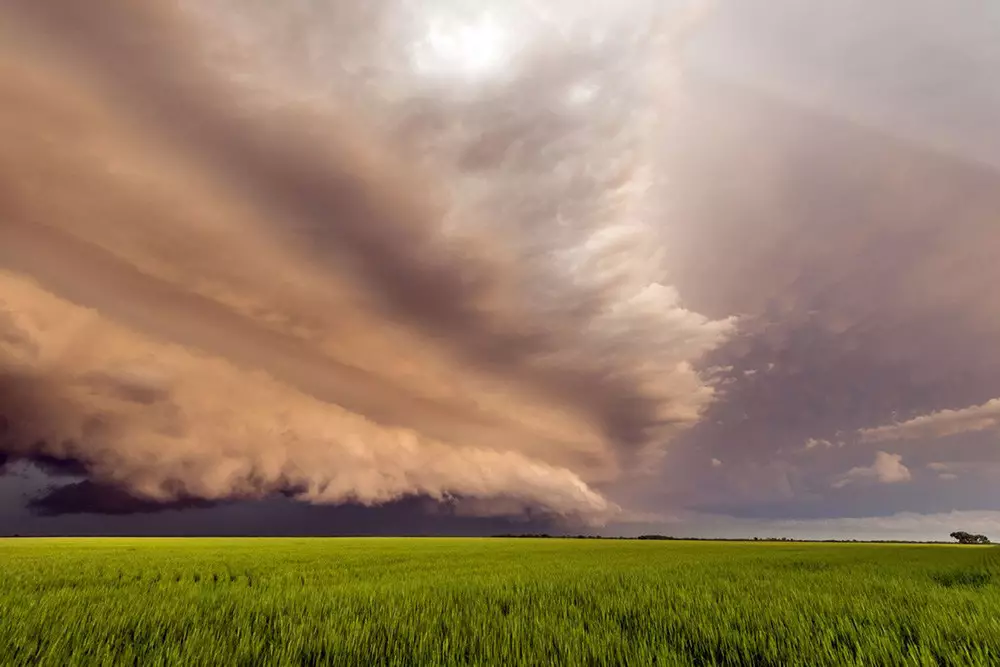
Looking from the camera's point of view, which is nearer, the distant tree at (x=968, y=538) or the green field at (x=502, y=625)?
the green field at (x=502, y=625)

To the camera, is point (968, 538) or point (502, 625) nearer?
point (502, 625)

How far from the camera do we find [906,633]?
6.70 meters

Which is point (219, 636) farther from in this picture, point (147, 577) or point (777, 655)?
point (147, 577)

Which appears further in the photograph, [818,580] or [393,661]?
[818,580]

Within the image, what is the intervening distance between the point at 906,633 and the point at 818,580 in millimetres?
8536

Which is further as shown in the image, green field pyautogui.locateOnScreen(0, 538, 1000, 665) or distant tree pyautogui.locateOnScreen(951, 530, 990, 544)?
distant tree pyautogui.locateOnScreen(951, 530, 990, 544)

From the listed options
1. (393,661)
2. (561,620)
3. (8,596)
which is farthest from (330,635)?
(8,596)

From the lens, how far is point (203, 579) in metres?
14.2

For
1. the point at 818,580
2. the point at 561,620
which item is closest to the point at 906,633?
the point at 561,620

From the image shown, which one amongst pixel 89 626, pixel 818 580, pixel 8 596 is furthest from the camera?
pixel 818 580

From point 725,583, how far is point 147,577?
53.0 feet

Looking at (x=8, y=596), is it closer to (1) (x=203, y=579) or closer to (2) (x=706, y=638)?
(1) (x=203, y=579)

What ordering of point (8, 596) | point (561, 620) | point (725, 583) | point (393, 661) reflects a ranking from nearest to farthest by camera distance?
point (393, 661) → point (561, 620) → point (8, 596) → point (725, 583)

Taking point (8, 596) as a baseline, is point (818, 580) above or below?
above
